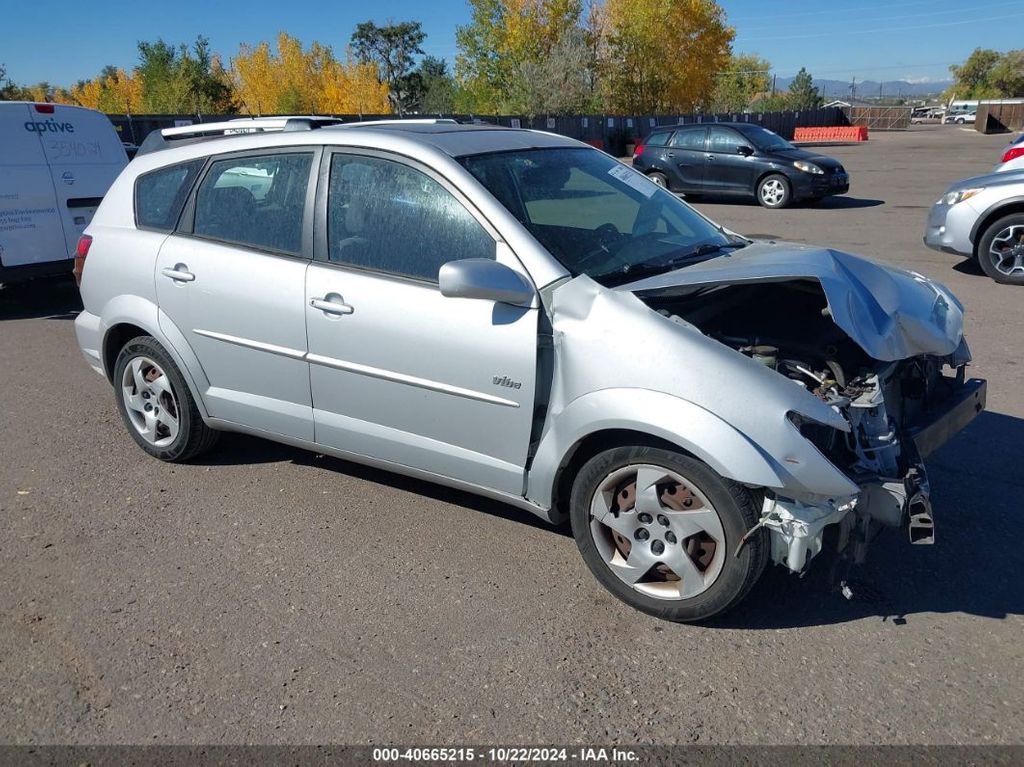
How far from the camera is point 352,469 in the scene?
15.9ft

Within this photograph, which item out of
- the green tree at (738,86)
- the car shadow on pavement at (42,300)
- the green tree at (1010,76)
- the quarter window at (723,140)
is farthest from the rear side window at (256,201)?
the green tree at (1010,76)

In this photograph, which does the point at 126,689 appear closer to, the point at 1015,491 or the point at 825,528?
the point at 825,528

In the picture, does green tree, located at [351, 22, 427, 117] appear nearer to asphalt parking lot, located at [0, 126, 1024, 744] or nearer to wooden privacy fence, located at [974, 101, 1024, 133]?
wooden privacy fence, located at [974, 101, 1024, 133]

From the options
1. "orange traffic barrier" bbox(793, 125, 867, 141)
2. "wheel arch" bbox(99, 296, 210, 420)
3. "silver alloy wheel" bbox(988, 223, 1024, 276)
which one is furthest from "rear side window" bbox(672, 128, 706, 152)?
"orange traffic barrier" bbox(793, 125, 867, 141)

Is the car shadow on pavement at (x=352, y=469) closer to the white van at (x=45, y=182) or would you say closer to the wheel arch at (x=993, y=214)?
the white van at (x=45, y=182)

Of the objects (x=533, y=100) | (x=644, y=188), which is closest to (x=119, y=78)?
(x=533, y=100)

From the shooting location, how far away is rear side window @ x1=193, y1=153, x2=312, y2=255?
420 cm

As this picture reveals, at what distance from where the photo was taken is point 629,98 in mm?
53469

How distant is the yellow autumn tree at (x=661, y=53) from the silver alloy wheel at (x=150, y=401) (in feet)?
168

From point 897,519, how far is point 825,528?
257 millimetres

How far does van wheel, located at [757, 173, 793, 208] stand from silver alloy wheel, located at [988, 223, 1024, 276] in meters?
7.44

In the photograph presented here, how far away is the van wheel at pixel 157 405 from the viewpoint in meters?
4.72

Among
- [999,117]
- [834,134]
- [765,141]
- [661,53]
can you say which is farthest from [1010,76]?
[765,141]

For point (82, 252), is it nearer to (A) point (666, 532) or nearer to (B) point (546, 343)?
(B) point (546, 343)
